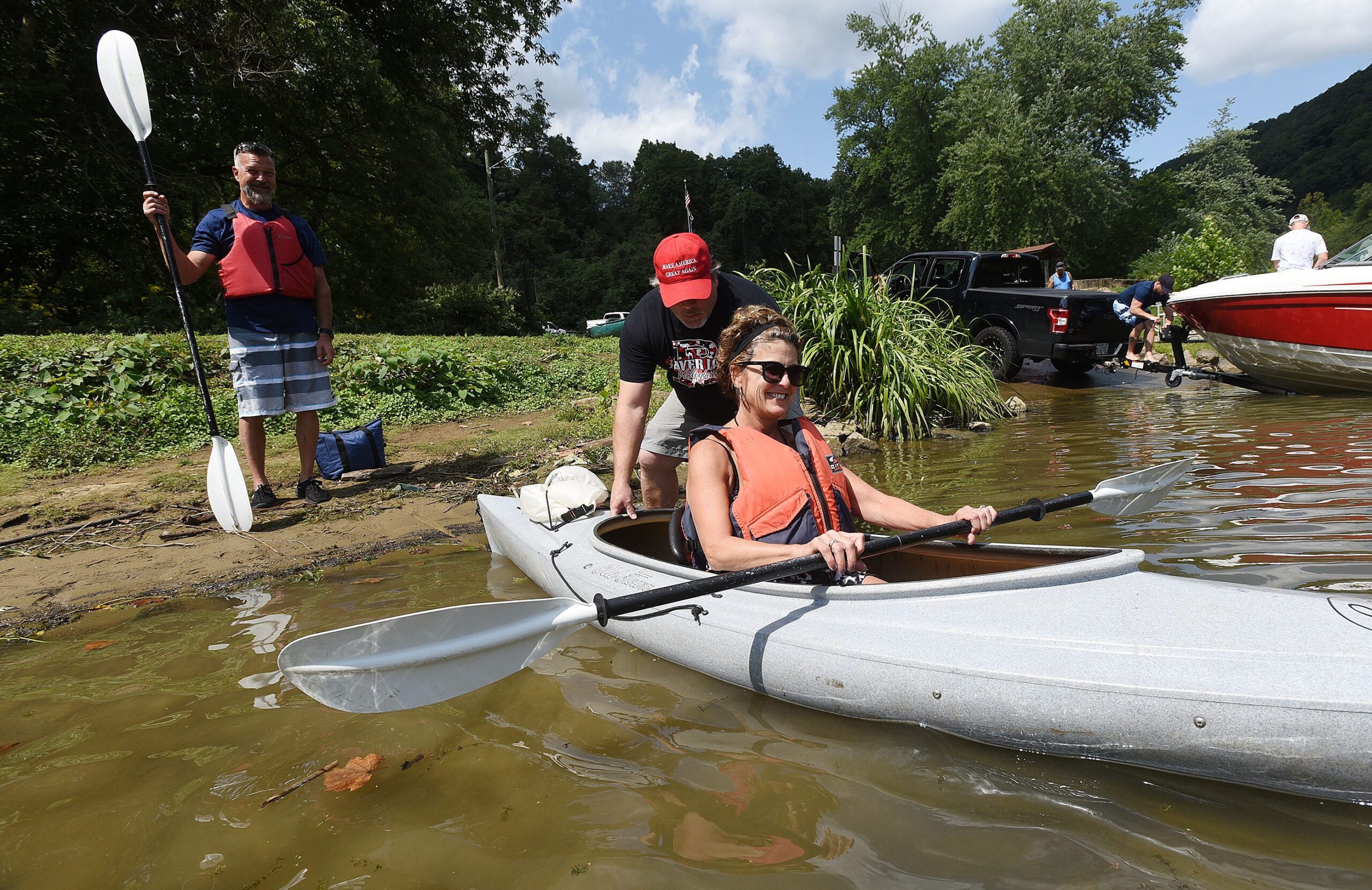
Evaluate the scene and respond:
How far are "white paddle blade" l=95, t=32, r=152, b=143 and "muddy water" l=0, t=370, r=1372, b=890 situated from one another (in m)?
2.92

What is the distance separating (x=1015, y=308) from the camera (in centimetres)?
902

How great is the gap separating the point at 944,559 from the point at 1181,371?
7.94m

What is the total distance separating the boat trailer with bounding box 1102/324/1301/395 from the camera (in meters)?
8.22

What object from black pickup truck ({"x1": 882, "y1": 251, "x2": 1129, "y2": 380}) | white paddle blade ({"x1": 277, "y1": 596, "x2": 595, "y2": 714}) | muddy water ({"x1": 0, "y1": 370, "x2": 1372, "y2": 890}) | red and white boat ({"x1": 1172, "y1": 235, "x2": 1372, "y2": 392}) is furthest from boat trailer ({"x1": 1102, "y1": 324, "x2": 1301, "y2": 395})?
white paddle blade ({"x1": 277, "y1": 596, "x2": 595, "y2": 714})

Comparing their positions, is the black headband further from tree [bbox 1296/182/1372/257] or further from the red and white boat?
tree [bbox 1296/182/1372/257]

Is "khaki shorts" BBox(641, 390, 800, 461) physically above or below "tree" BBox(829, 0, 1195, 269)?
below

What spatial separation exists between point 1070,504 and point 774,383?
126 centimetres

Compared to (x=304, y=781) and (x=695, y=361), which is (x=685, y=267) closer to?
(x=695, y=361)

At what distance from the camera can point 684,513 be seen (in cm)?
286

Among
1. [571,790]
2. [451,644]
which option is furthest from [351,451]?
[571,790]

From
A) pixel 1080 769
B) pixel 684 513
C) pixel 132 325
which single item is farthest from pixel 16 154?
pixel 1080 769

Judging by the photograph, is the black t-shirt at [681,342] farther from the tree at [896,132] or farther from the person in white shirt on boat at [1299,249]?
the tree at [896,132]

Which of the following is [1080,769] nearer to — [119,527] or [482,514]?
[482,514]

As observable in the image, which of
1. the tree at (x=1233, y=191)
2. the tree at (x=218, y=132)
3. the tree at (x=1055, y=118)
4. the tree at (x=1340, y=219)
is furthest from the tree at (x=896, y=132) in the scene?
the tree at (x=1340, y=219)
